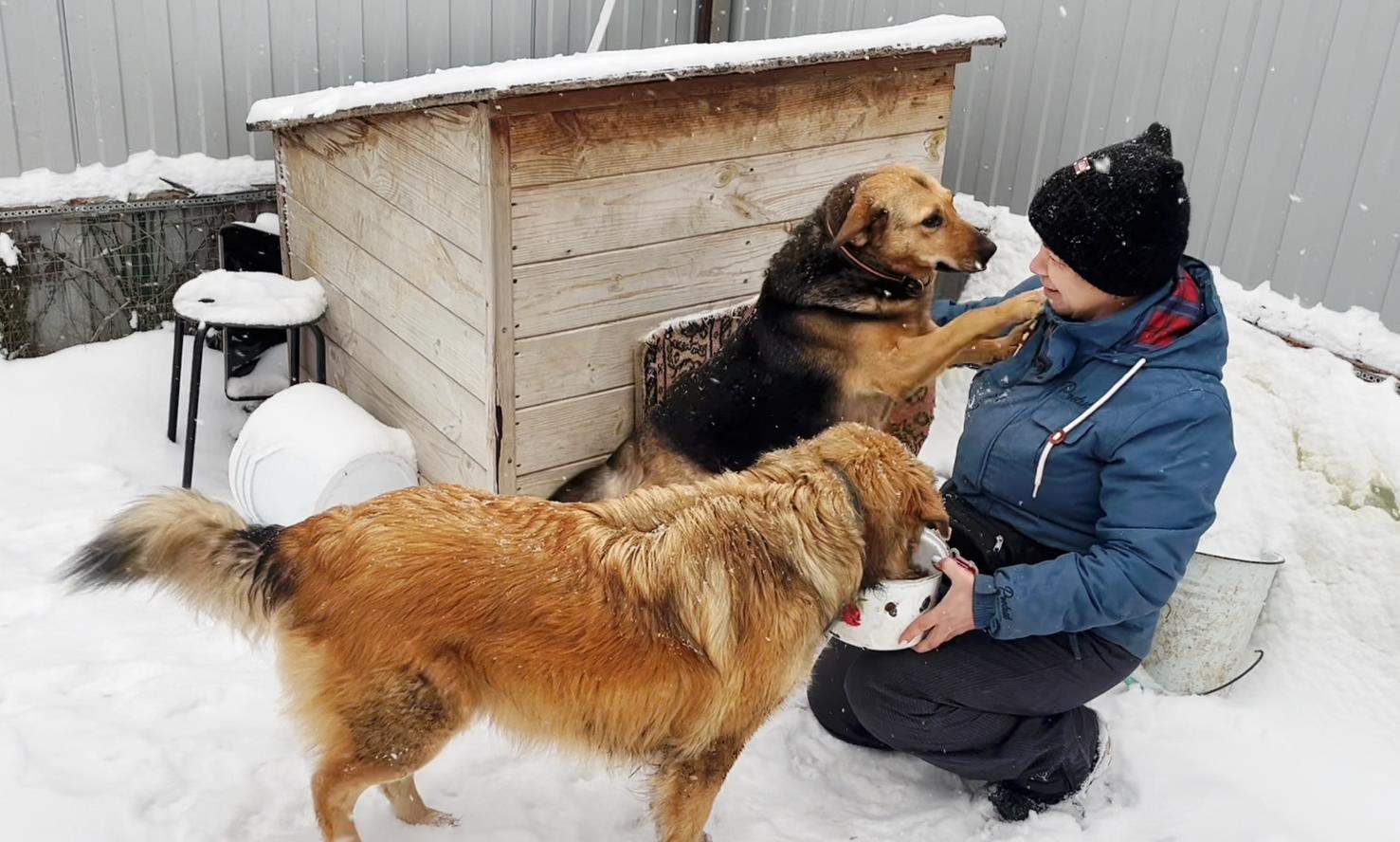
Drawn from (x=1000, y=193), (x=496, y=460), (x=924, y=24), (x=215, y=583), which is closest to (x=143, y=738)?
(x=215, y=583)

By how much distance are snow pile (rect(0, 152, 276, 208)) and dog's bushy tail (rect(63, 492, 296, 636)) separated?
3.25 metres

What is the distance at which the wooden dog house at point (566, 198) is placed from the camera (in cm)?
376

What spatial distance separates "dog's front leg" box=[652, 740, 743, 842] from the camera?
276 centimetres

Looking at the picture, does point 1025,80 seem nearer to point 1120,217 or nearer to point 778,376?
point 778,376

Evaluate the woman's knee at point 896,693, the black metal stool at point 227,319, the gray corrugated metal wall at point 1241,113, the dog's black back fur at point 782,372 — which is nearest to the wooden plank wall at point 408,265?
the black metal stool at point 227,319

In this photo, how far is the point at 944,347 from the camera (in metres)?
3.77

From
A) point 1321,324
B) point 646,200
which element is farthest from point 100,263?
point 1321,324

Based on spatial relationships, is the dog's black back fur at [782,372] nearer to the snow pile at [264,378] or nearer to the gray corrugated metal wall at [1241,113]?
the gray corrugated metal wall at [1241,113]

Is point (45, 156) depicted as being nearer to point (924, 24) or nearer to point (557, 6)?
point (557, 6)

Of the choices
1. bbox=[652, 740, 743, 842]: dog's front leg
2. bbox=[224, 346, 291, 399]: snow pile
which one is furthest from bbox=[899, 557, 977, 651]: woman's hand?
bbox=[224, 346, 291, 399]: snow pile

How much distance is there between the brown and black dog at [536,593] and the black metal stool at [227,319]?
2.23m

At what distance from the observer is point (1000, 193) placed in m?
5.46

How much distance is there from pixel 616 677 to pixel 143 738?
5.09 ft

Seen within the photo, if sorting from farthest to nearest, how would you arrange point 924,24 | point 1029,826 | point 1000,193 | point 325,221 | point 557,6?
point 557,6 → point 1000,193 → point 325,221 → point 924,24 → point 1029,826
